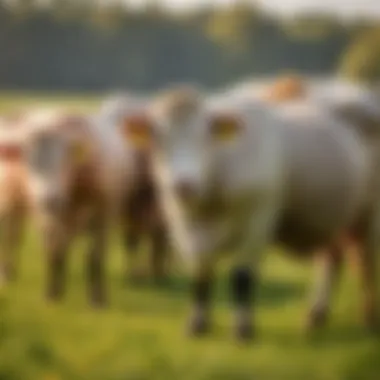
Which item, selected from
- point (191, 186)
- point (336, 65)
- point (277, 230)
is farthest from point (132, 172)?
point (336, 65)

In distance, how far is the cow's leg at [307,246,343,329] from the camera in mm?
1278

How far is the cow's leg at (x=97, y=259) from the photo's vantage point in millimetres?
1290

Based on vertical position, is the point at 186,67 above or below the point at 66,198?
above

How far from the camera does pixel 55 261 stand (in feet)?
4.23

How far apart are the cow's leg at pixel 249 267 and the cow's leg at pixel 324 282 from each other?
84 millimetres

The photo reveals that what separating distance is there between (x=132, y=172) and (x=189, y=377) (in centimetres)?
30

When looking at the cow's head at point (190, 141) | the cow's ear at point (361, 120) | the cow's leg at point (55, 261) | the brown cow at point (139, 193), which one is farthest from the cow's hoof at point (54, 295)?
the cow's ear at point (361, 120)

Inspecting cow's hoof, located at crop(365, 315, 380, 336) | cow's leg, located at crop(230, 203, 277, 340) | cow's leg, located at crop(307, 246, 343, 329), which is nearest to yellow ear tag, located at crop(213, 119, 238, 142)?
cow's leg, located at crop(230, 203, 277, 340)

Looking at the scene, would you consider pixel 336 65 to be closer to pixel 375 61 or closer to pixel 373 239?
pixel 375 61

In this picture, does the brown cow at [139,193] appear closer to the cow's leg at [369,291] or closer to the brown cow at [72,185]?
the brown cow at [72,185]

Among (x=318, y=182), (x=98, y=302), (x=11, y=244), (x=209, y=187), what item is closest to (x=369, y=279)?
(x=318, y=182)

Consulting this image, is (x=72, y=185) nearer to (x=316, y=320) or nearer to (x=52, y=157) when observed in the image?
(x=52, y=157)

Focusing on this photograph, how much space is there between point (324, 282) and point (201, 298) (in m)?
0.18

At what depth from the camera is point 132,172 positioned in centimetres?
128
